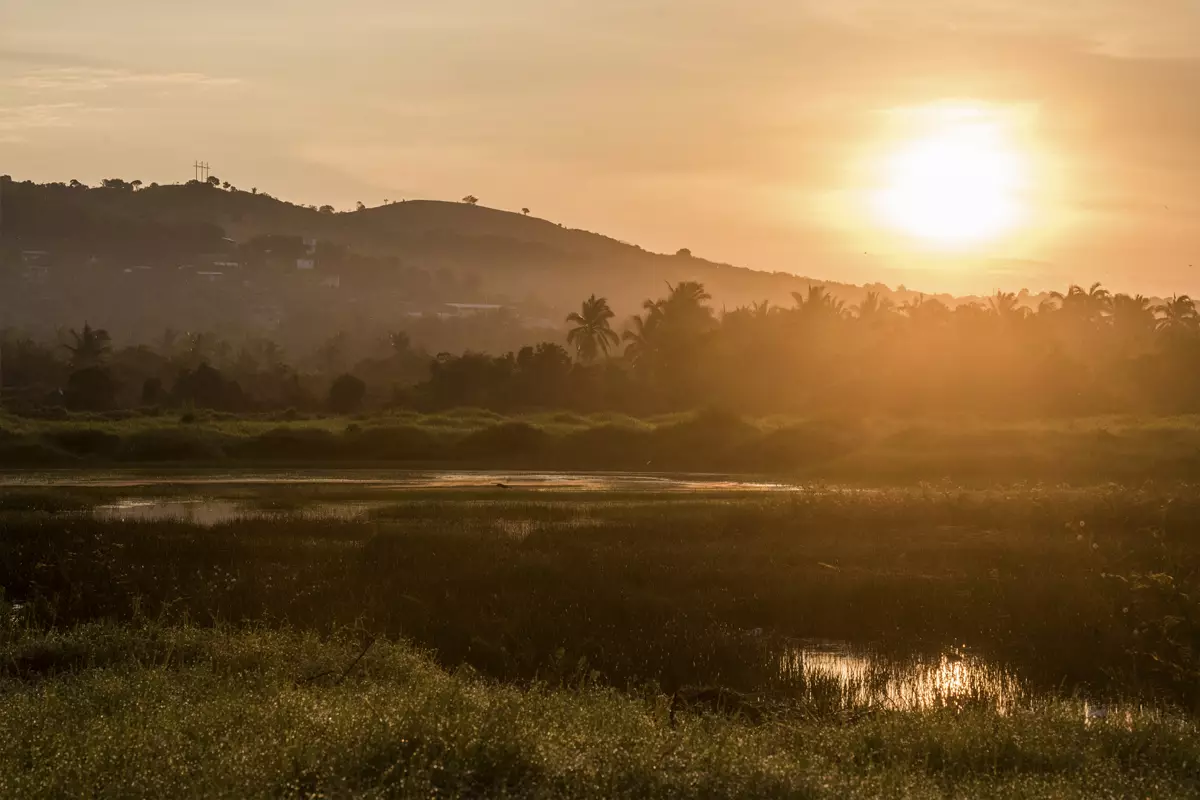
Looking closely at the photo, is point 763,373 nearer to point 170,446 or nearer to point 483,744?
point 170,446

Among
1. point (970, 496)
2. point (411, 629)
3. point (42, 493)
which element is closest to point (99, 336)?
point (42, 493)

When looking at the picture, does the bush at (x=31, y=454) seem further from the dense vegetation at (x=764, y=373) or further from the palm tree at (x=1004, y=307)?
the palm tree at (x=1004, y=307)

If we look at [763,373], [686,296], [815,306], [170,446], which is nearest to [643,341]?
[686,296]

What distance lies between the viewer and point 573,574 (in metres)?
22.7

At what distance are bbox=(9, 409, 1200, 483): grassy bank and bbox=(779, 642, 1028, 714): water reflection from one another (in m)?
33.5

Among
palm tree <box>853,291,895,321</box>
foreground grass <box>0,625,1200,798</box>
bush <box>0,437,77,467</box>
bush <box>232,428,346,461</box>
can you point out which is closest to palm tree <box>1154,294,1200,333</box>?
palm tree <box>853,291,895,321</box>

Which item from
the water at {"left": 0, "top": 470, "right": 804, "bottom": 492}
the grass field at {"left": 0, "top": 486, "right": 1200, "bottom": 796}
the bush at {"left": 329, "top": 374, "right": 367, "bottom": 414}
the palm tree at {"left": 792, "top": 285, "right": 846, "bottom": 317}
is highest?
the palm tree at {"left": 792, "top": 285, "right": 846, "bottom": 317}

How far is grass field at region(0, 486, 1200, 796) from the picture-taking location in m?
10.5

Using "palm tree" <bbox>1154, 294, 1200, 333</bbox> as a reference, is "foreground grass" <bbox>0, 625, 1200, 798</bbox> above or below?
below

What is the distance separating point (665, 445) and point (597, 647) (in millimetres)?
44292

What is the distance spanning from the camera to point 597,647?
58.4 feet

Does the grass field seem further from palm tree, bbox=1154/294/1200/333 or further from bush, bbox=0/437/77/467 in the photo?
palm tree, bbox=1154/294/1200/333

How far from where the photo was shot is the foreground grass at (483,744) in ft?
33.0

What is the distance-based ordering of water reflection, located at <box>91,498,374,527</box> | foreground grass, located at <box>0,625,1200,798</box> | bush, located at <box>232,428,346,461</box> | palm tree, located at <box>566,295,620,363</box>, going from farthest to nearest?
1. palm tree, located at <box>566,295,620,363</box>
2. bush, located at <box>232,428,346,461</box>
3. water reflection, located at <box>91,498,374,527</box>
4. foreground grass, located at <box>0,625,1200,798</box>
